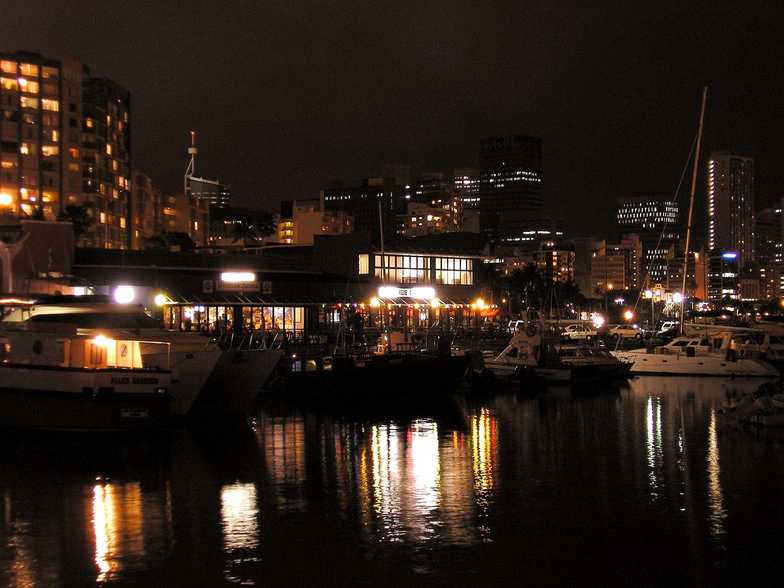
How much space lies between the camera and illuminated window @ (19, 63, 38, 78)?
5177 inches

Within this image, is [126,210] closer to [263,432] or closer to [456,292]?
[456,292]

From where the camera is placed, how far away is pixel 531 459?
1056 inches

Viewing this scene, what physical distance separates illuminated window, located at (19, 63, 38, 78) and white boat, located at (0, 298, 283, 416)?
108 meters

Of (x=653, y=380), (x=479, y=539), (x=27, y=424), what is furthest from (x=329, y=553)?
(x=653, y=380)

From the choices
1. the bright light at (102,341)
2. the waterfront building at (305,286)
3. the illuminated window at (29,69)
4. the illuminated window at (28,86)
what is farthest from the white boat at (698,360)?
the illuminated window at (29,69)

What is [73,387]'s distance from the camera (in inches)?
1163

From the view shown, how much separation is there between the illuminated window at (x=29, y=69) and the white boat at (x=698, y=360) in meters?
104

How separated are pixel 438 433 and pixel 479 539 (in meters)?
15.4

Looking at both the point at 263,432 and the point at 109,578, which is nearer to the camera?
the point at 109,578

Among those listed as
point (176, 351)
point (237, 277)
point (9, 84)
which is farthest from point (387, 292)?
point (9, 84)

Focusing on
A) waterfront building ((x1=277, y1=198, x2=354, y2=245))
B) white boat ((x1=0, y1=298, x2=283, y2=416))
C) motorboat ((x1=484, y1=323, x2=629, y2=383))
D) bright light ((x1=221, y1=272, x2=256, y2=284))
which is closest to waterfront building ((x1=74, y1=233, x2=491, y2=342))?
bright light ((x1=221, y1=272, x2=256, y2=284))

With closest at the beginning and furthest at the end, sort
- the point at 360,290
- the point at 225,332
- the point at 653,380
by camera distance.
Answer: the point at 653,380 → the point at 225,332 → the point at 360,290

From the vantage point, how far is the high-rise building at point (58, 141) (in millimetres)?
130250

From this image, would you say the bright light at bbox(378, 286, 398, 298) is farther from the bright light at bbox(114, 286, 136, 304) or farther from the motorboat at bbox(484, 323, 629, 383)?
the motorboat at bbox(484, 323, 629, 383)
